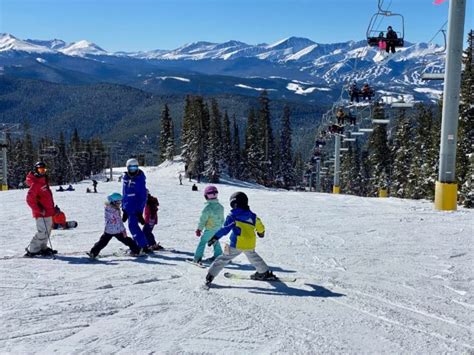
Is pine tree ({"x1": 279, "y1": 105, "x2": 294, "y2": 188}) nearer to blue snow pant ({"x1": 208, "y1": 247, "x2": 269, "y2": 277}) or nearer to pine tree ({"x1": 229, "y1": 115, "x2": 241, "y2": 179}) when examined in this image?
pine tree ({"x1": 229, "y1": 115, "x2": 241, "y2": 179})

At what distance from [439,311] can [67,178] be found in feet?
322

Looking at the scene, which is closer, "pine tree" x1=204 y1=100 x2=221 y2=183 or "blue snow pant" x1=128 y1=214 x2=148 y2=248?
"blue snow pant" x1=128 y1=214 x2=148 y2=248

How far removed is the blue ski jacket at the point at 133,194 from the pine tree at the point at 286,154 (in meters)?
69.6

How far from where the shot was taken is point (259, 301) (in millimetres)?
6355

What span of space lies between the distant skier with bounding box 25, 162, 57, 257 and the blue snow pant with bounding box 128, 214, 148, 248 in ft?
5.36

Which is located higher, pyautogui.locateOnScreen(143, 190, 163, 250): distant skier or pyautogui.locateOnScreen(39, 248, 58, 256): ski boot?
pyautogui.locateOnScreen(143, 190, 163, 250): distant skier

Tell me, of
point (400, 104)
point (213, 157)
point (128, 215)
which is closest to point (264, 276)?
point (128, 215)

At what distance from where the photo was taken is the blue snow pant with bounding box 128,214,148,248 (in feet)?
30.6

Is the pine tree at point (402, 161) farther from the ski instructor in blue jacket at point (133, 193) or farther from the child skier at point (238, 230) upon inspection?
the child skier at point (238, 230)

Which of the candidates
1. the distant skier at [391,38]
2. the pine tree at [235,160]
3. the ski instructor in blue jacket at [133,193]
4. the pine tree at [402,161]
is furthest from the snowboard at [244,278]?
the pine tree at [235,160]

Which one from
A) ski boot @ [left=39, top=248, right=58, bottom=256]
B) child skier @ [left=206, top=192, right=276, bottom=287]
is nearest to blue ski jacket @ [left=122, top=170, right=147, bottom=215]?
ski boot @ [left=39, top=248, right=58, bottom=256]

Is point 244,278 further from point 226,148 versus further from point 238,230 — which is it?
point 226,148

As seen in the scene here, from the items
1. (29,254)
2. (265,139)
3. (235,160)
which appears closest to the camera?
(29,254)

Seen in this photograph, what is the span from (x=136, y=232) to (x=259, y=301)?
4.00 m
